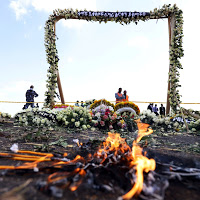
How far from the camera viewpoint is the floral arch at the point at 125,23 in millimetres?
7445

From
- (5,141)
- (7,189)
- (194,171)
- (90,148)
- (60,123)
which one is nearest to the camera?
(7,189)

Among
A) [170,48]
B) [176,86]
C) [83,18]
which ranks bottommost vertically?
[176,86]

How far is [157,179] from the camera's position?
197 cm

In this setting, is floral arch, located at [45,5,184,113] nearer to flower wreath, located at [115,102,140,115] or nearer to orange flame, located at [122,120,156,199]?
flower wreath, located at [115,102,140,115]

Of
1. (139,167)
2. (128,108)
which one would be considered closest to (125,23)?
(128,108)

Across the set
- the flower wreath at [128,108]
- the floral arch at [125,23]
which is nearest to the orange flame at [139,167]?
the floral arch at [125,23]

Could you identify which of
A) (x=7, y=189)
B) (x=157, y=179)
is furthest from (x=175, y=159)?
(x=7, y=189)

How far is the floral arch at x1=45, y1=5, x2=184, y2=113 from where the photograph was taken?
7.45 meters

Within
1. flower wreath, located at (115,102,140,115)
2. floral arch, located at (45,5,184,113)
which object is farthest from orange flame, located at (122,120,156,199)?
flower wreath, located at (115,102,140,115)

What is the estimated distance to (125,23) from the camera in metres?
8.60

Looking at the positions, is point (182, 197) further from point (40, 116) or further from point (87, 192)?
point (40, 116)

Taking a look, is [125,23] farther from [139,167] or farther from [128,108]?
[139,167]

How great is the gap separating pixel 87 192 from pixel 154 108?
13103mm

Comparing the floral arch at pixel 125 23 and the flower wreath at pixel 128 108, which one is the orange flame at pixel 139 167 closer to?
the floral arch at pixel 125 23
